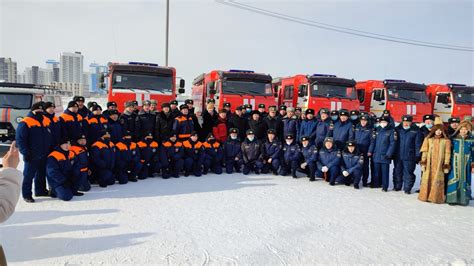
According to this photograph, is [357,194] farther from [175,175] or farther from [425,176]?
[175,175]

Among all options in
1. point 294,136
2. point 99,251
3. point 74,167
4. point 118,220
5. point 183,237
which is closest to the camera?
point 99,251

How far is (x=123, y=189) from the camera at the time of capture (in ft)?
21.0

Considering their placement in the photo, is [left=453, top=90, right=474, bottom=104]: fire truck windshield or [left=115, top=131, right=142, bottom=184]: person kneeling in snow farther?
[left=453, top=90, right=474, bottom=104]: fire truck windshield

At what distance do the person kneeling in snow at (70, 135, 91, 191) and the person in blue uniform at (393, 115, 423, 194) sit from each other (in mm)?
6139

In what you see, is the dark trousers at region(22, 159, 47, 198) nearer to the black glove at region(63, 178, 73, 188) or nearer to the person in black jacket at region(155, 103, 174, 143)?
the black glove at region(63, 178, 73, 188)

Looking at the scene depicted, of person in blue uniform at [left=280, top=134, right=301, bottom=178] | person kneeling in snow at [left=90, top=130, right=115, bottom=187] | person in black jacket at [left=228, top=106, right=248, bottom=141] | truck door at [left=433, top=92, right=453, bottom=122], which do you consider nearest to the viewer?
person kneeling in snow at [left=90, top=130, right=115, bottom=187]

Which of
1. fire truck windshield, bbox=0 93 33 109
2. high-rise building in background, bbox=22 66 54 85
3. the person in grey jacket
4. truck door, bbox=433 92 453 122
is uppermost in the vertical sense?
high-rise building in background, bbox=22 66 54 85

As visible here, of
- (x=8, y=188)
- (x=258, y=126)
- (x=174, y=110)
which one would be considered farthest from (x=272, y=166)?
(x=8, y=188)

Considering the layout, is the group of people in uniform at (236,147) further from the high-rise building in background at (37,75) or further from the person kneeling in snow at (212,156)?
the high-rise building in background at (37,75)

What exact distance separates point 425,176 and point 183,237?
4745mm

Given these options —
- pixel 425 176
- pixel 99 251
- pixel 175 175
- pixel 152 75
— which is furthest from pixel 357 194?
pixel 152 75

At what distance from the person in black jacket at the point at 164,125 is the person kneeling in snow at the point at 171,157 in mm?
309

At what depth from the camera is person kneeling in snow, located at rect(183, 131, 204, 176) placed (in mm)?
7809

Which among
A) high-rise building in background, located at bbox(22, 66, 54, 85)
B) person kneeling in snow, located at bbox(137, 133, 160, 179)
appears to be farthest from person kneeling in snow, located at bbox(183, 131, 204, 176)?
high-rise building in background, located at bbox(22, 66, 54, 85)
